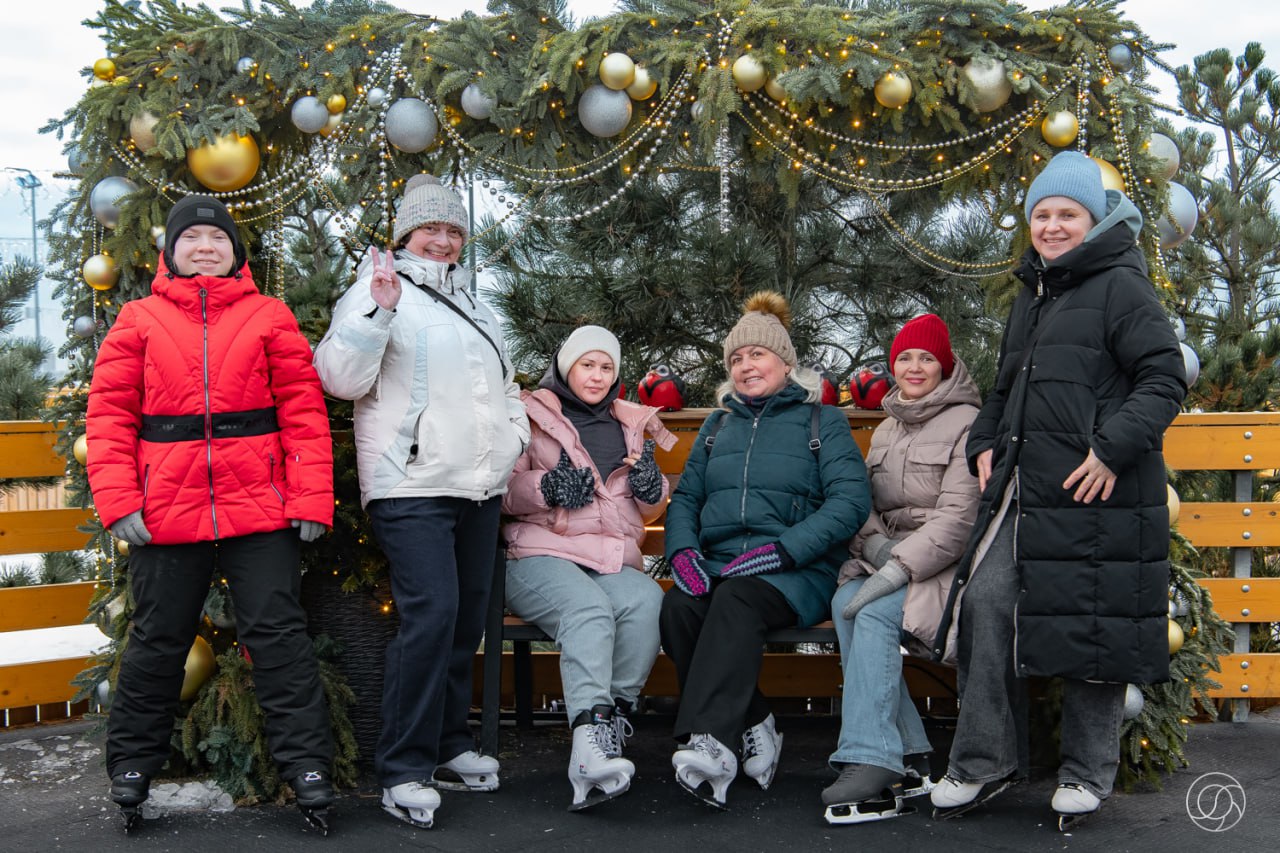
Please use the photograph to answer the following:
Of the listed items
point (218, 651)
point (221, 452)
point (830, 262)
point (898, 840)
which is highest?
point (830, 262)

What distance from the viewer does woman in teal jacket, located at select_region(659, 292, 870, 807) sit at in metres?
3.37

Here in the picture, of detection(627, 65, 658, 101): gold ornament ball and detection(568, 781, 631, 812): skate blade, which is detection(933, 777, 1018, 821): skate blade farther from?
detection(627, 65, 658, 101): gold ornament ball

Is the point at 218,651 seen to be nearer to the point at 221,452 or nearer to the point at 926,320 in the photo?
the point at 221,452

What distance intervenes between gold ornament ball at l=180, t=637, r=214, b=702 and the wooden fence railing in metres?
0.98

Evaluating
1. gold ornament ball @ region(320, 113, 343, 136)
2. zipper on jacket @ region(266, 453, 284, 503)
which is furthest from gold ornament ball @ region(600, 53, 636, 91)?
zipper on jacket @ region(266, 453, 284, 503)

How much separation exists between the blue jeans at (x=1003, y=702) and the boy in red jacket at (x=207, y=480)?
1838mm

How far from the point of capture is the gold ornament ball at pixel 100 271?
381 centimetres

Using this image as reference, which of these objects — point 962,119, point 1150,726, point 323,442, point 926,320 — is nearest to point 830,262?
point 962,119

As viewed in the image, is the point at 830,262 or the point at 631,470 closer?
the point at 631,470

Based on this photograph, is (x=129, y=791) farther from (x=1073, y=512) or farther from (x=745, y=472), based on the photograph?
(x=1073, y=512)

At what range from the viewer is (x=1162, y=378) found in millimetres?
2961

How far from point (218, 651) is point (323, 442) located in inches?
34.4

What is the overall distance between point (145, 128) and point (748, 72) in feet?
6.72

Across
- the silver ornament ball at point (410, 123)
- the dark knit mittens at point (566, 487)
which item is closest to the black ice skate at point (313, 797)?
the dark knit mittens at point (566, 487)
